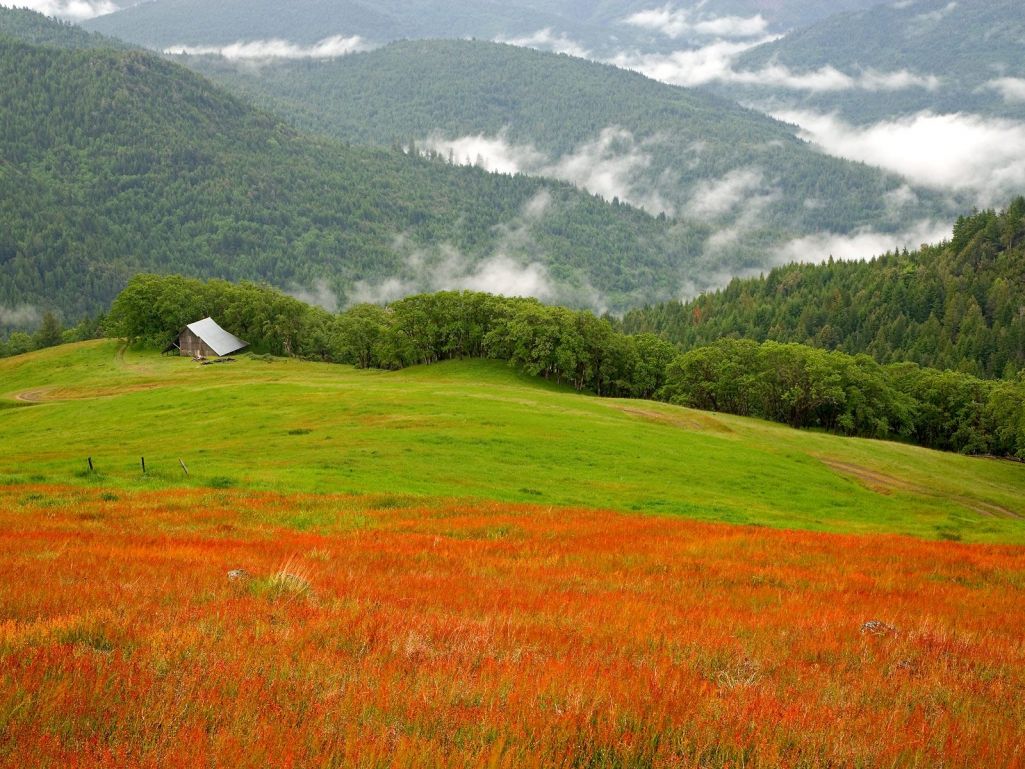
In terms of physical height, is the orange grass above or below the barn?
above

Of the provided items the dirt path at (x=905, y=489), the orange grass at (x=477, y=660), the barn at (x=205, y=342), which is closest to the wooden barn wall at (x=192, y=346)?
the barn at (x=205, y=342)

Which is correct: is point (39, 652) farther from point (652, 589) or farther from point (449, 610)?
point (652, 589)

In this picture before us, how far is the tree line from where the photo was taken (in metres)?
108

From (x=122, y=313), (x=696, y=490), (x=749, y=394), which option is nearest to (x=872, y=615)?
(x=696, y=490)

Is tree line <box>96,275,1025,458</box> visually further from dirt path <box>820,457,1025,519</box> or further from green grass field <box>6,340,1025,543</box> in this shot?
dirt path <box>820,457,1025,519</box>

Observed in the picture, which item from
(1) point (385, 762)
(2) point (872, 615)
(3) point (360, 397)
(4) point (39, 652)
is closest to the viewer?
(1) point (385, 762)

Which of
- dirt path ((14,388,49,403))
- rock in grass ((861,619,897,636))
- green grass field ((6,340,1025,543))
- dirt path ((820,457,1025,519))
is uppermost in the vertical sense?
rock in grass ((861,619,897,636))

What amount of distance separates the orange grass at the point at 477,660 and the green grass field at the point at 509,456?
17.7m

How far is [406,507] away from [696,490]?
23113mm

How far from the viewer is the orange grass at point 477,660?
481 cm

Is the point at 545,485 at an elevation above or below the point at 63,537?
below

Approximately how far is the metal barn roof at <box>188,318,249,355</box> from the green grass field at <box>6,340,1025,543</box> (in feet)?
143

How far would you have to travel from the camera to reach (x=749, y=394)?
114 meters

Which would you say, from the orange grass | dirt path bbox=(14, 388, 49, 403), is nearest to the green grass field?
dirt path bbox=(14, 388, 49, 403)
